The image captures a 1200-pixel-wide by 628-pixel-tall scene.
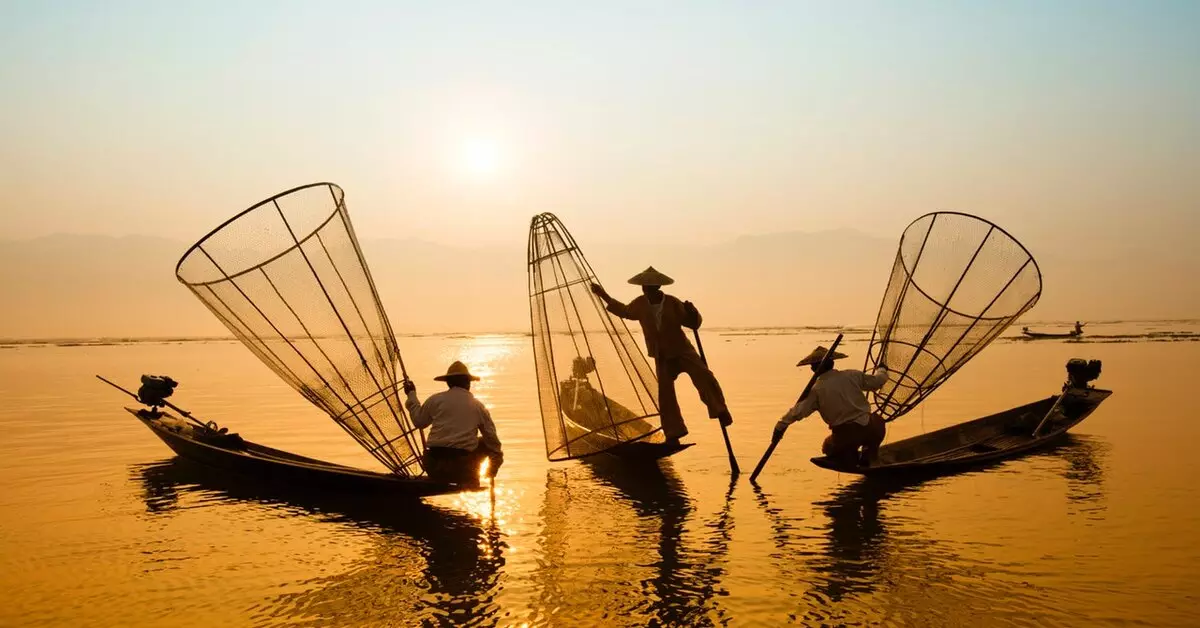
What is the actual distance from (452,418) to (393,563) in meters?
2.03

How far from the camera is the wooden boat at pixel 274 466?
368 inches

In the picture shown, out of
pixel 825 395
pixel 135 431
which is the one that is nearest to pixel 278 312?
pixel 825 395

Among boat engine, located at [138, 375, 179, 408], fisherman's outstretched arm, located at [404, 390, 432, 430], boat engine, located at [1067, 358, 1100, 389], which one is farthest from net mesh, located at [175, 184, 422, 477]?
boat engine, located at [1067, 358, 1100, 389]

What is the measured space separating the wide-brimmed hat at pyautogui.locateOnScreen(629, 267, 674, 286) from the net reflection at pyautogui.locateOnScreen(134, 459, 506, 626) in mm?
4130

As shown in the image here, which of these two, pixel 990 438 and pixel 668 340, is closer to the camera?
pixel 668 340

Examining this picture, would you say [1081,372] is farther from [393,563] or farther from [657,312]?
[393,563]

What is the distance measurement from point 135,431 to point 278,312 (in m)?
10.8

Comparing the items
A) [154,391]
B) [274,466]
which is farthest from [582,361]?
[154,391]

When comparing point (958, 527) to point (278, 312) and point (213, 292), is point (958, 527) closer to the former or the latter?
point (278, 312)

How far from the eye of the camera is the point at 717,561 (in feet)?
25.6

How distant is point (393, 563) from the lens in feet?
25.7

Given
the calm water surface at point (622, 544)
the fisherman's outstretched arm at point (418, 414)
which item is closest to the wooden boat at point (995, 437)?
the calm water surface at point (622, 544)

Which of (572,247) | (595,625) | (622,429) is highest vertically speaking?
(572,247)

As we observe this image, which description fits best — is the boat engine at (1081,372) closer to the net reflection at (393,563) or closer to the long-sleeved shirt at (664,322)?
the long-sleeved shirt at (664,322)
